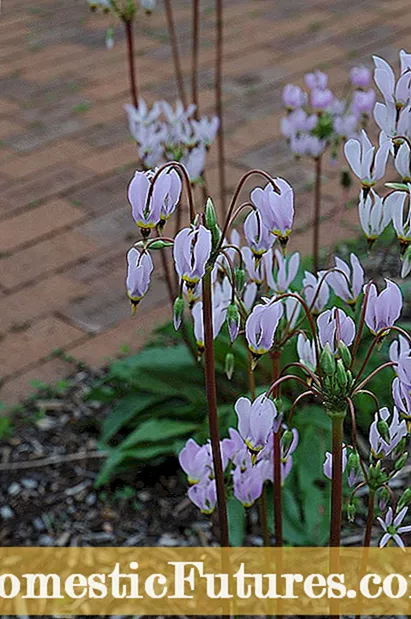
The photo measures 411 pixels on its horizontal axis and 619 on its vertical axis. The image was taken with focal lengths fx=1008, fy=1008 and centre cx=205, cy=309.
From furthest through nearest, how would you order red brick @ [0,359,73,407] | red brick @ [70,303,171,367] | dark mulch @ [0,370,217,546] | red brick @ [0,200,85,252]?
red brick @ [0,200,85,252], red brick @ [70,303,171,367], red brick @ [0,359,73,407], dark mulch @ [0,370,217,546]

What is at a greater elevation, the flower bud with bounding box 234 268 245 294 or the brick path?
the flower bud with bounding box 234 268 245 294

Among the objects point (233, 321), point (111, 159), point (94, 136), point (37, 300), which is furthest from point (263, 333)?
point (94, 136)

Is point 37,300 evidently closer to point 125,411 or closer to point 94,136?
point 125,411

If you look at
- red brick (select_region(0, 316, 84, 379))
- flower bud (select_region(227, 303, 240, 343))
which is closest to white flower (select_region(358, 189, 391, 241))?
flower bud (select_region(227, 303, 240, 343))


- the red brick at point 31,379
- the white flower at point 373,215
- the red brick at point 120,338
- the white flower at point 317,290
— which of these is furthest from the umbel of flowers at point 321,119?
the white flower at point 373,215

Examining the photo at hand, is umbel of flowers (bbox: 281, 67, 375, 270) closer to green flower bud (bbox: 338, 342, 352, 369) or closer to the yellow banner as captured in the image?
the yellow banner

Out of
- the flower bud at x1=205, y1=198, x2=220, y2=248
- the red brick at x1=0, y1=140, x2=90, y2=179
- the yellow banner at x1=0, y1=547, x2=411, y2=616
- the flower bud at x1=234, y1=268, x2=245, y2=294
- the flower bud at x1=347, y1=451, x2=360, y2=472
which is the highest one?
the flower bud at x1=205, y1=198, x2=220, y2=248

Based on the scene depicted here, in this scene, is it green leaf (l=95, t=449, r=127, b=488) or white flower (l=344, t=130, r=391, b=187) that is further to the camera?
green leaf (l=95, t=449, r=127, b=488)

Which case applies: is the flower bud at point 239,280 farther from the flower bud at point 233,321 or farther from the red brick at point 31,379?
the red brick at point 31,379
